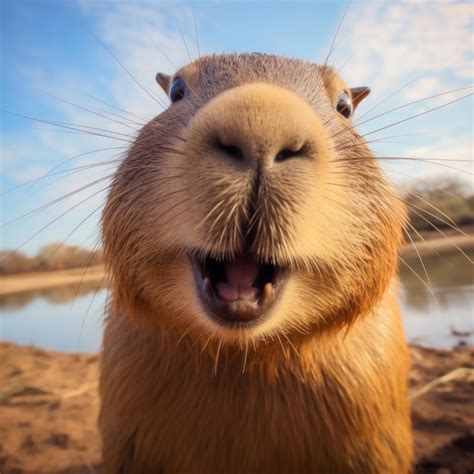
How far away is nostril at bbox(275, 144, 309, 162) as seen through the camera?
1415mm

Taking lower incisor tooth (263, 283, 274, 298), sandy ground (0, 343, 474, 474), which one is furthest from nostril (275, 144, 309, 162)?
sandy ground (0, 343, 474, 474)

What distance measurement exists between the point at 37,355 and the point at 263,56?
675cm

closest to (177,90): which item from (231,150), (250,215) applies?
(231,150)

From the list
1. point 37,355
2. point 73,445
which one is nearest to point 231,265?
point 73,445

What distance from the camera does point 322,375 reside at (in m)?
2.25

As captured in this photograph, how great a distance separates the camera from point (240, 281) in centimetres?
158

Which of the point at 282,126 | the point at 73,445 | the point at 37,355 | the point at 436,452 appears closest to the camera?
the point at 282,126

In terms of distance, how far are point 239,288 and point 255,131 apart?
1.90 feet

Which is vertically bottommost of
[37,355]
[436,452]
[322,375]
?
[37,355]

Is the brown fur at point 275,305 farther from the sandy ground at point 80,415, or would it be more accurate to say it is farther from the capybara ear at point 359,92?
the sandy ground at point 80,415

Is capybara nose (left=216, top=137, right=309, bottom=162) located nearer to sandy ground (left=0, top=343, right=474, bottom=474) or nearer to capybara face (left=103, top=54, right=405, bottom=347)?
capybara face (left=103, top=54, right=405, bottom=347)

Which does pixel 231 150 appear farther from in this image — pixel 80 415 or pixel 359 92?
pixel 80 415

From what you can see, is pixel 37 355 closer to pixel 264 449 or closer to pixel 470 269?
pixel 264 449

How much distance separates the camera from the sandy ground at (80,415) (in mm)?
3631
